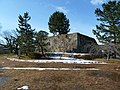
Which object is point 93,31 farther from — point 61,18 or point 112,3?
point 61,18

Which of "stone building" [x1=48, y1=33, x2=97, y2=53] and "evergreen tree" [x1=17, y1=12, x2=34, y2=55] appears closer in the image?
"evergreen tree" [x1=17, y1=12, x2=34, y2=55]

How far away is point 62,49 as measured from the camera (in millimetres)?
48906

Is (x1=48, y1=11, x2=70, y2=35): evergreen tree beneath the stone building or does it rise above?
above

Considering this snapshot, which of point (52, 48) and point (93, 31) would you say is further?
point (52, 48)

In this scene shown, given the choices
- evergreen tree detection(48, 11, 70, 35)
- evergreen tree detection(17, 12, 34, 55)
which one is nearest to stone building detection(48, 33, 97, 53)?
evergreen tree detection(48, 11, 70, 35)

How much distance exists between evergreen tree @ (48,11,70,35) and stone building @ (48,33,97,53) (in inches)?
153

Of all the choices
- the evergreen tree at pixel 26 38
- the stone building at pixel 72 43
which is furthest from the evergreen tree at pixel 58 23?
the evergreen tree at pixel 26 38

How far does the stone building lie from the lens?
153 feet

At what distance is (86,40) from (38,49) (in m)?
14.0

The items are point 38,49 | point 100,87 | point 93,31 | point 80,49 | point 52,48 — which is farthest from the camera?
point 52,48

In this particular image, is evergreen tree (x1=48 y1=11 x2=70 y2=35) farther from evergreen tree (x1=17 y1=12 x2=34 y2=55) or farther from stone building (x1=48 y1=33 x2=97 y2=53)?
evergreen tree (x1=17 y1=12 x2=34 y2=55)

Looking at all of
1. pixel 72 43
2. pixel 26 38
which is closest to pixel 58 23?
pixel 72 43

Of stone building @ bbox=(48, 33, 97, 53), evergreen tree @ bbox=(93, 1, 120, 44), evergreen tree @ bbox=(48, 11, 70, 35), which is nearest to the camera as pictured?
evergreen tree @ bbox=(93, 1, 120, 44)

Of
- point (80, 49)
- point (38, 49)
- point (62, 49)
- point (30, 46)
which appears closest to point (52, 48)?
point (62, 49)
